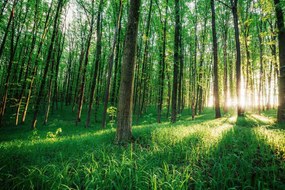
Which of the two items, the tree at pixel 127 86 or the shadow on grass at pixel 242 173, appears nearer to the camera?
the shadow on grass at pixel 242 173

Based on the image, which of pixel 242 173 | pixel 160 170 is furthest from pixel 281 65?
pixel 160 170

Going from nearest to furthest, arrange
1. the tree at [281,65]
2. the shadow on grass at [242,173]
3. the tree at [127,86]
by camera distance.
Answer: the shadow on grass at [242,173], the tree at [127,86], the tree at [281,65]

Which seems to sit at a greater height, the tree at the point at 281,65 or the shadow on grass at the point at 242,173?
the tree at the point at 281,65

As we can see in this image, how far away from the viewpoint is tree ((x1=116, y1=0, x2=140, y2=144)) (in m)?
4.86

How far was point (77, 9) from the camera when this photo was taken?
1950 centimetres

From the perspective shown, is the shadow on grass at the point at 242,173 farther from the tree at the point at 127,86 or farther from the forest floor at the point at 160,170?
the tree at the point at 127,86

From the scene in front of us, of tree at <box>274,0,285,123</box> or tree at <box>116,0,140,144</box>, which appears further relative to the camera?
tree at <box>274,0,285,123</box>

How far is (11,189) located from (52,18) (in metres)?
17.5

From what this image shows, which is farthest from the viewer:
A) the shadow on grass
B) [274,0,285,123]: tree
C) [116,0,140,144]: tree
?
[274,0,285,123]: tree

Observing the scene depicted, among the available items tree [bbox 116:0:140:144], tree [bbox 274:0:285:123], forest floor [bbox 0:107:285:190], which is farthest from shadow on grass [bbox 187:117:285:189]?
tree [bbox 274:0:285:123]

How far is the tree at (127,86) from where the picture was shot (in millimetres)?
4859

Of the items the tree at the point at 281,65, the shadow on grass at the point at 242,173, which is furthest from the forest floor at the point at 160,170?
the tree at the point at 281,65

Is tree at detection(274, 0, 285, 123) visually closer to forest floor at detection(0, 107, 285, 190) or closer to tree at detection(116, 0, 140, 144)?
forest floor at detection(0, 107, 285, 190)

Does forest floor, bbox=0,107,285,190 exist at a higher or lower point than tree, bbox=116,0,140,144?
lower
